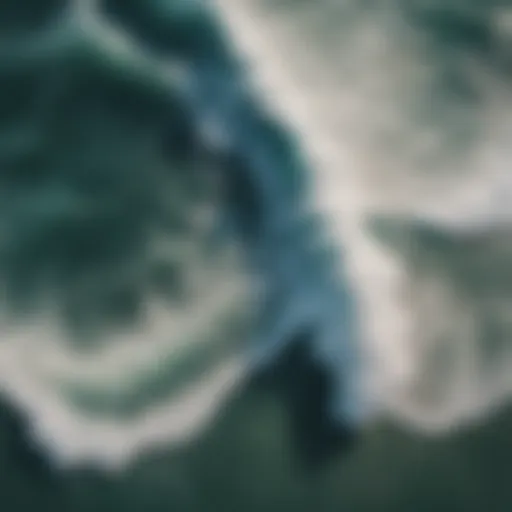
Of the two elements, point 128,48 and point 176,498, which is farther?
point 128,48

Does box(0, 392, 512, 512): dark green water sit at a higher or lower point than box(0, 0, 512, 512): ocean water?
lower

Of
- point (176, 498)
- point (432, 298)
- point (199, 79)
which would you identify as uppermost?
point (199, 79)

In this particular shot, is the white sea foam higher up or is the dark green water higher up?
the white sea foam

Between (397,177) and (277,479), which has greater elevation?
(397,177)

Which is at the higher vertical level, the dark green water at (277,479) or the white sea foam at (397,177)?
the white sea foam at (397,177)

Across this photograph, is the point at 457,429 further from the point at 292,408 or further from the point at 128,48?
the point at 128,48

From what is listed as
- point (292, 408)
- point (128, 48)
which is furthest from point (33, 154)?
point (292, 408)

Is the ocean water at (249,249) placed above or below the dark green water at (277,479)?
above

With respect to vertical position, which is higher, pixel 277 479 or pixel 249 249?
pixel 249 249
